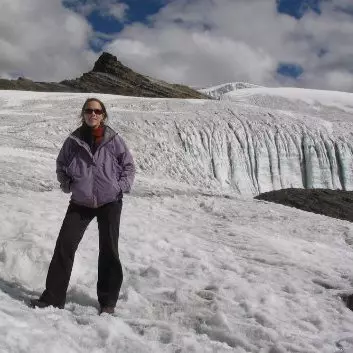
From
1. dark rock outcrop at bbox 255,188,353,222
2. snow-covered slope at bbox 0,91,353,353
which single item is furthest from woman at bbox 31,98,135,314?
dark rock outcrop at bbox 255,188,353,222

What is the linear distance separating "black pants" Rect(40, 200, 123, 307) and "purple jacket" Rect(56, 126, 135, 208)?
14 centimetres

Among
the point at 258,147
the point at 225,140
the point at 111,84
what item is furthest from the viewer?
the point at 111,84

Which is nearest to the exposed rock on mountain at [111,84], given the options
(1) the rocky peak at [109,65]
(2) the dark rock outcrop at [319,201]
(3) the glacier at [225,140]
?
(1) the rocky peak at [109,65]

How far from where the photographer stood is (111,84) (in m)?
57.9

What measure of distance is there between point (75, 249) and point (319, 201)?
515 inches

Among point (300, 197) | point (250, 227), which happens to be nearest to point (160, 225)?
point (250, 227)

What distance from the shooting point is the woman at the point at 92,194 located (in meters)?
4.96

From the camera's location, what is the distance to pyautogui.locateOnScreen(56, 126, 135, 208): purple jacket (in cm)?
494

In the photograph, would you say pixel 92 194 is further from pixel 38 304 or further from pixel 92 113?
pixel 38 304

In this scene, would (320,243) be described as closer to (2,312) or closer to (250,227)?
(250,227)

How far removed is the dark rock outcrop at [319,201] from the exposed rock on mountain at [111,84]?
132 ft

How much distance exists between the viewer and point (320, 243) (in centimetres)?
916

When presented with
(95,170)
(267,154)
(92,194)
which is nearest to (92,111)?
(95,170)

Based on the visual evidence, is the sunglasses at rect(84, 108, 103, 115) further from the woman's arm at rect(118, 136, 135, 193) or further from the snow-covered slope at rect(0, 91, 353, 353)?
the snow-covered slope at rect(0, 91, 353, 353)
